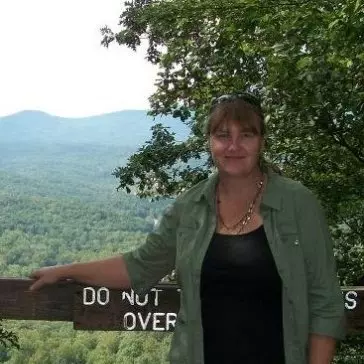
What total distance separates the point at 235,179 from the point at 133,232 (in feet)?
309

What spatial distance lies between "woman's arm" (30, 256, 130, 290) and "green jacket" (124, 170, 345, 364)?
35 centimetres

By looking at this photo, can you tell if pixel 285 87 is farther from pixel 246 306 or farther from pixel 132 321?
pixel 246 306

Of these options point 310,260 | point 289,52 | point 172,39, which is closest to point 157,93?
point 172,39

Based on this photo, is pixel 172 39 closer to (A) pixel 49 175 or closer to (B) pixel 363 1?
(B) pixel 363 1

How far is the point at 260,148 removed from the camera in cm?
191

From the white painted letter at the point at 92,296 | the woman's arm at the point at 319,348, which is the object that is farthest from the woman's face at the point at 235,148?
the white painted letter at the point at 92,296

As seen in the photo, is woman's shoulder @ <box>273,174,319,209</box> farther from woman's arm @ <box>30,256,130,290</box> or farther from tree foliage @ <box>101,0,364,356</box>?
tree foliage @ <box>101,0,364,356</box>

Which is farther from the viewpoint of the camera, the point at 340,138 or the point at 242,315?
the point at 340,138

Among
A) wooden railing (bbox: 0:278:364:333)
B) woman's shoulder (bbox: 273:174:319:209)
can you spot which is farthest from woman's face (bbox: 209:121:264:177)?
wooden railing (bbox: 0:278:364:333)

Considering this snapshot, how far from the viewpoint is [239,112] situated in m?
1.86

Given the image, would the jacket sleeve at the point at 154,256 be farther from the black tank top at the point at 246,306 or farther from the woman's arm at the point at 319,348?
the woman's arm at the point at 319,348

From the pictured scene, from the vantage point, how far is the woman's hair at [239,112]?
6.11 feet

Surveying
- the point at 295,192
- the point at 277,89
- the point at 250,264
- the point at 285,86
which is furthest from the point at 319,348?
the point at 277,89

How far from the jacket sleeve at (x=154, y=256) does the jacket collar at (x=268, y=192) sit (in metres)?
0.11
